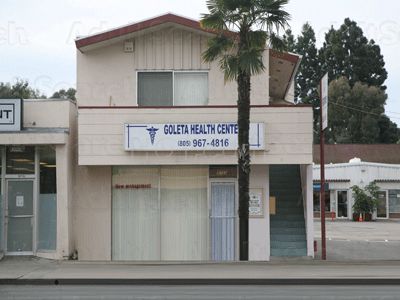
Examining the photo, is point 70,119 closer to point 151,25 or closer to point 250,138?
point 151,25

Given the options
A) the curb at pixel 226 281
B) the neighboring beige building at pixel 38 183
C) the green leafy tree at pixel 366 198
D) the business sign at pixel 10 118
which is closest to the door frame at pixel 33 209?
the neighboring beige building at pixel 38 183

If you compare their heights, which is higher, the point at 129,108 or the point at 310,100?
the point at 310,100

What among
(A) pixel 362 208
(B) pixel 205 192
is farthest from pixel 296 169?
(A) pixel 362 208

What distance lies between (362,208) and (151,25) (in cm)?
3372

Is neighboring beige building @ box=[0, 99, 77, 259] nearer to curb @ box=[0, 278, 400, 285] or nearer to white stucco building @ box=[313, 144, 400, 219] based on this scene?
curb @ box=[0, 278, 400, 285]

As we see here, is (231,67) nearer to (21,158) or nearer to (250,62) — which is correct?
(250,62)

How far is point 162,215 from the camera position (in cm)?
1972

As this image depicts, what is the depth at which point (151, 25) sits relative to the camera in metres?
19.6

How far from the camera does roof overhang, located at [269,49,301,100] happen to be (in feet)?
66.6

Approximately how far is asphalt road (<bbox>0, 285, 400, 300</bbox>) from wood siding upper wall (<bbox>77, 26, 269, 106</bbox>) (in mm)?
7533

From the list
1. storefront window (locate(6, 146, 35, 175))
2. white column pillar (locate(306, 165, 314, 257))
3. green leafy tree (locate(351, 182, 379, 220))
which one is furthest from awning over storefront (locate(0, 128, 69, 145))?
green leafy tree (locate(351, 182, 379, 220))

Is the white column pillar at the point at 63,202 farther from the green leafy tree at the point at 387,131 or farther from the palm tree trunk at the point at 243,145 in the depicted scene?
the green leafy tree at the point at 387,131

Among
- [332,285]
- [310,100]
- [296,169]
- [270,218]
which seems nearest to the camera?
[332,285]

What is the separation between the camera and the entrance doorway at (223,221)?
19531 mm
